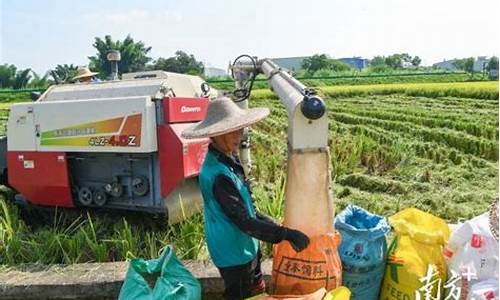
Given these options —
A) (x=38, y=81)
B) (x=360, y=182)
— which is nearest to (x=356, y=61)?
(x=38, y=81)

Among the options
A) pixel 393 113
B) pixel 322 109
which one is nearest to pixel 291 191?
pixel 322 109

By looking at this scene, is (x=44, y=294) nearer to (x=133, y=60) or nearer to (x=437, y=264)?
(x=437, y=264)

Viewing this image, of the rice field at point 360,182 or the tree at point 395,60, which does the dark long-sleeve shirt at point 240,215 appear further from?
the tree at point 395,60

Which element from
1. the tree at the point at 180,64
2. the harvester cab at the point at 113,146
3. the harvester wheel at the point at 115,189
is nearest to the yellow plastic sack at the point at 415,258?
the harvester cab at the point at 113,146

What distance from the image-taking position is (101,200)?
4.45 m

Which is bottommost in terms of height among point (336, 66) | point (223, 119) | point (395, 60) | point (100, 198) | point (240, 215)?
point (100, 198)

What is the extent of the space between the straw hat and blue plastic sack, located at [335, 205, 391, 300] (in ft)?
2.44

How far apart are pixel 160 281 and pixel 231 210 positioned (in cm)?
49

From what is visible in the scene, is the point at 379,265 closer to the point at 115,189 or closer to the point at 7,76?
the point at 115,189

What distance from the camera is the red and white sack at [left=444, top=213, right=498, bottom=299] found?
2.34 meters

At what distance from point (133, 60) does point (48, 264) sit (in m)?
35.7

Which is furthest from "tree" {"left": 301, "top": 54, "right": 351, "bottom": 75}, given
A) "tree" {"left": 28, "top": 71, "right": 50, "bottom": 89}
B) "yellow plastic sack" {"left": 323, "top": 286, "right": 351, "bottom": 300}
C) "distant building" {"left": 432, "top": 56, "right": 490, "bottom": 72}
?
"yellow plastic sack" {"left": 323, "top": 286, "right": 351, "bottom": 300}

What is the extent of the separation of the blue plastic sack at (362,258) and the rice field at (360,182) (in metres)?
0.90

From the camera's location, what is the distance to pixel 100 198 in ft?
14.6
